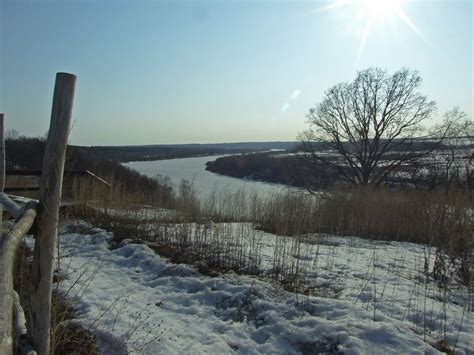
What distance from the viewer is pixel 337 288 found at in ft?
15.3

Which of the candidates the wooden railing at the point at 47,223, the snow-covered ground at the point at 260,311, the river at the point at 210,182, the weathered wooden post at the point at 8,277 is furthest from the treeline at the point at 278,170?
the weathered wooden post at the point at 8,277

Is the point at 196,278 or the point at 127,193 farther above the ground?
the point at 127,193

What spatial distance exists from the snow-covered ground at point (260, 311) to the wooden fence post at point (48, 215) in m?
0.48

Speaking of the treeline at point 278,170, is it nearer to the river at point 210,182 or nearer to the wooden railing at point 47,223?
the river at point 210,182

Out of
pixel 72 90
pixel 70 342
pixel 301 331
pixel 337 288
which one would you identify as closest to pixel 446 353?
pixel 301 331

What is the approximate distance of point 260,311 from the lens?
3.98m

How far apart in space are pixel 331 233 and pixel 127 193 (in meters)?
6.24

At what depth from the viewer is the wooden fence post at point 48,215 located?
2.32m

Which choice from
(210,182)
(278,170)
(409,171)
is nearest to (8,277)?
(409,171)

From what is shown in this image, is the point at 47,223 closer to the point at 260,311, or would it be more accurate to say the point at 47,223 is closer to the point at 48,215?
the point at 48,215

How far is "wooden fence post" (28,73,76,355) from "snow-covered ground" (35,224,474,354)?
0.48m

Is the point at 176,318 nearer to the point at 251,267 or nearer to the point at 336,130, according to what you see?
the point at 251,267

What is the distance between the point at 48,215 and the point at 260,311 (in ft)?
8.79

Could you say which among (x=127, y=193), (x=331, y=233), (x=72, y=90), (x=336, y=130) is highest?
(x=336, y=130)
